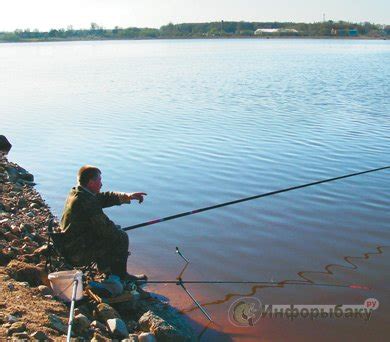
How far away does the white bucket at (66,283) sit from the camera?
524cm

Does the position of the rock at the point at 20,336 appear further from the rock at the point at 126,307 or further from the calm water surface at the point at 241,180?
the calm water surface at the point at 241,180

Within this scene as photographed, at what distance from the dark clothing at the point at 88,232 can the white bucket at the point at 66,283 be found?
24.8 inches

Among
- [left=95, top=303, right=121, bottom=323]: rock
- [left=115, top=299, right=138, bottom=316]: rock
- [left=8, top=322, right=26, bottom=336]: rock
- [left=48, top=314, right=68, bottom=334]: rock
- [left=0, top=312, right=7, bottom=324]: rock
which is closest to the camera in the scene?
[left=8, top=322, right=26, bottom=336]: rock

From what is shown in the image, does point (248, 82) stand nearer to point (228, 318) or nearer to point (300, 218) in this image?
point (300, 218)

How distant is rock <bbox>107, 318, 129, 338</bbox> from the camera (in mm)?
5184

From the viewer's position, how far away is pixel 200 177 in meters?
A: 12.0

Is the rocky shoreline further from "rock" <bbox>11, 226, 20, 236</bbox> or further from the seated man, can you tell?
the seated man

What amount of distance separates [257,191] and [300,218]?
1655mm

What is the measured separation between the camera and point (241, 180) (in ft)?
38.2

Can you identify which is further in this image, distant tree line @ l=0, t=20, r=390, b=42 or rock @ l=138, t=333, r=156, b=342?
distant tree line @ l=0, t=20, r=390, b=42

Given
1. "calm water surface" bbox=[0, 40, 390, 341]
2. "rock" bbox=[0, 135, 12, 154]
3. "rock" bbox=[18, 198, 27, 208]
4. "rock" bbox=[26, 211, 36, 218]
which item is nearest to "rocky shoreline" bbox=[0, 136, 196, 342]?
"calm water surface" bbox=[0, 40, 390, 341]

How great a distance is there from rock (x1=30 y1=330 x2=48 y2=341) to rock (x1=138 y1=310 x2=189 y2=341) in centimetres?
123

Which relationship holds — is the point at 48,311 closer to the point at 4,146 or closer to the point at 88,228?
the point at 88,228

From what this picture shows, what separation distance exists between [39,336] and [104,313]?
3.65 feet
